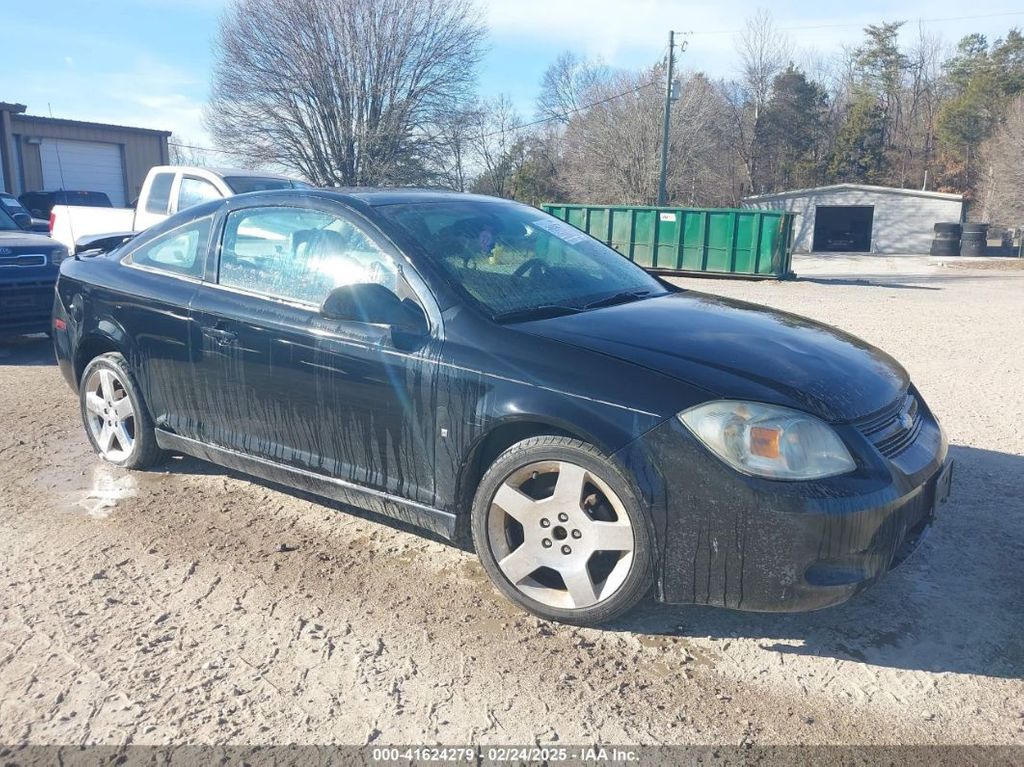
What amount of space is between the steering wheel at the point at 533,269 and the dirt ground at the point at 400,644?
4.33 ft

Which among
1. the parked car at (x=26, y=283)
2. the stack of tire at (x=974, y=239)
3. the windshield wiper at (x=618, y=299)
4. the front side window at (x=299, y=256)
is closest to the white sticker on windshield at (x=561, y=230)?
the windshield wiper at (x=618, y=299)

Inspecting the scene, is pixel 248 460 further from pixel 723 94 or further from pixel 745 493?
pixel 723 94

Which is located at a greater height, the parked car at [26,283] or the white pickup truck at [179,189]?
the white pickup truck at [179,189]

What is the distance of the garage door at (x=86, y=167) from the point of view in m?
31.7

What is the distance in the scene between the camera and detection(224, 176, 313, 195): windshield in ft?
31.4

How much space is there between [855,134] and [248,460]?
62.0m

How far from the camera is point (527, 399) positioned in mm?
3078

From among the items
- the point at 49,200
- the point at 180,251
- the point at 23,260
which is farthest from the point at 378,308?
the point at 49,200

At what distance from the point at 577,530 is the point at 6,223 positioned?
28.4ft

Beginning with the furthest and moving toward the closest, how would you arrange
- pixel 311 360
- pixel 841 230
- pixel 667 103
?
pixel 841 230 → pixel 667 103 → pixel 311 360

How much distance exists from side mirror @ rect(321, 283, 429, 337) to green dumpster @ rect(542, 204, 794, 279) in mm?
17519

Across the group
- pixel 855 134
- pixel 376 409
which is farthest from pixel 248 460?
pixel 855 134

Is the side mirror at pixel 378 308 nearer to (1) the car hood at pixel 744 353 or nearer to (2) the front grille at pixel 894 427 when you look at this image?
(1) the car hood at pixel 744 353

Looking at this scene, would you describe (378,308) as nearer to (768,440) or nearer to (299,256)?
(299,256)
